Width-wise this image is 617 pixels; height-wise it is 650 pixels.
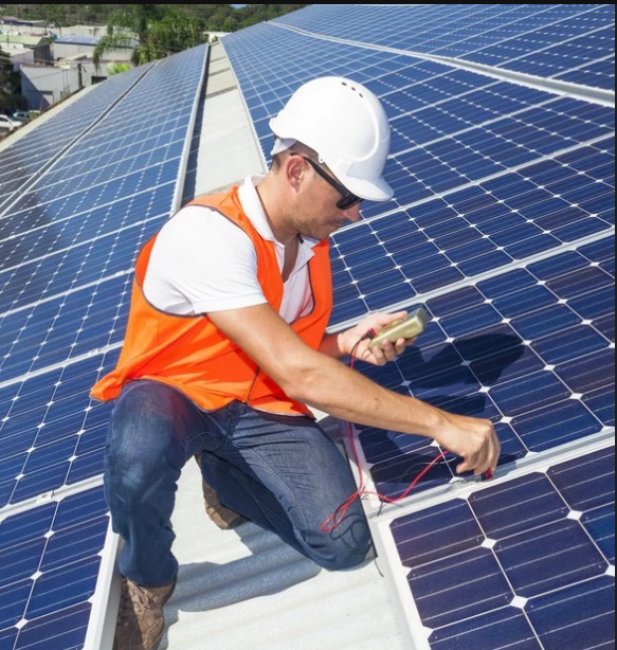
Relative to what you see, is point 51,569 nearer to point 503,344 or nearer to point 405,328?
point 405,328

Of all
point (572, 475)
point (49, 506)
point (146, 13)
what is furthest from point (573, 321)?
point (146, 13)

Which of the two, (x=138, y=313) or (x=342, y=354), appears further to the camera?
(x=342, y=354)

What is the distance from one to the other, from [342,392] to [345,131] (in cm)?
128

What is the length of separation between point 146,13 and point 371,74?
119ft

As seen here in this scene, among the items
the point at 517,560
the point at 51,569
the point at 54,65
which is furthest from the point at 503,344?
the point at 54,65

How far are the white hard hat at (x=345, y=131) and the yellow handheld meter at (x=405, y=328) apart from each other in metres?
0.62

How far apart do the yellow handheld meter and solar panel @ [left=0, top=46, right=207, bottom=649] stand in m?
1.89

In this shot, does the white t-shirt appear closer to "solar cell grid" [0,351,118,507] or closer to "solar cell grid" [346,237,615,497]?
"solar cell grid" [346,237,615,497]

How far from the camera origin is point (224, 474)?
439cm

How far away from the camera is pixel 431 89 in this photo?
10.0m

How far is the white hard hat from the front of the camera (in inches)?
142

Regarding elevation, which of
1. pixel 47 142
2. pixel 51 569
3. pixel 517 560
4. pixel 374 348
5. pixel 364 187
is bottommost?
pixel 47 142

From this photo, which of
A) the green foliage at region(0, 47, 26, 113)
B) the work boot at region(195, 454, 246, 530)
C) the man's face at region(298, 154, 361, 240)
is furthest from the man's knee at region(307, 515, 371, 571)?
the green foliage at region(0, 47, 26, 113)

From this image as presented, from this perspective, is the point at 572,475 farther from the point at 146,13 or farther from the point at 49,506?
the point at 146,13
